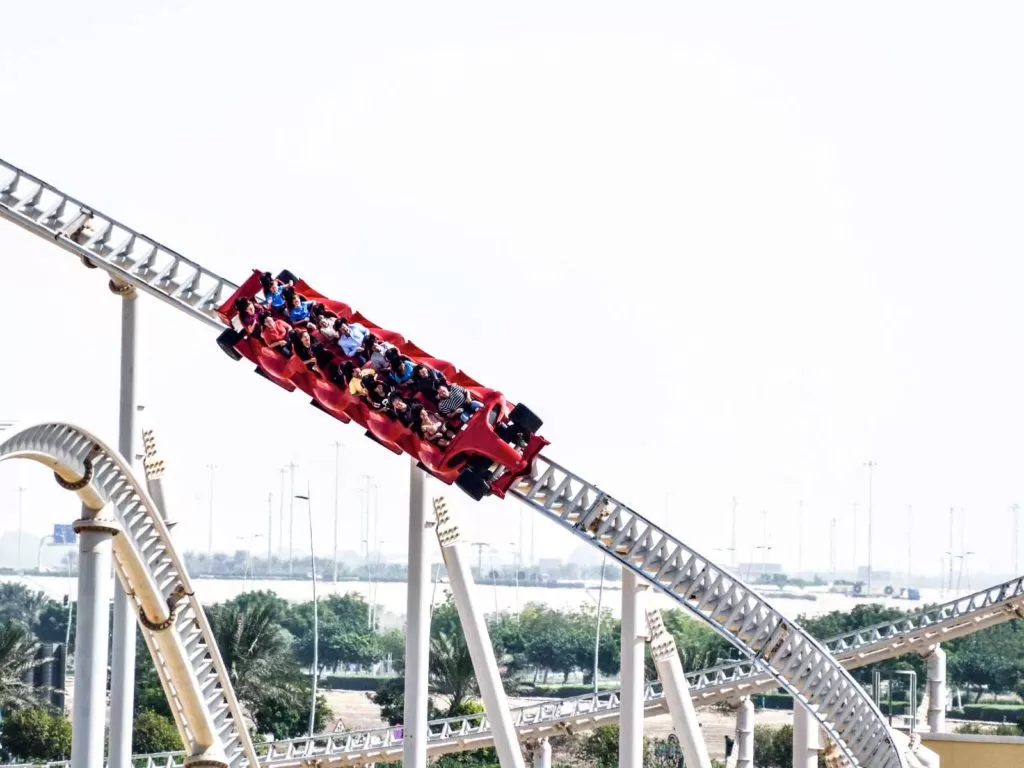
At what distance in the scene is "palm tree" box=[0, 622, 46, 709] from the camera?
54.7 meters

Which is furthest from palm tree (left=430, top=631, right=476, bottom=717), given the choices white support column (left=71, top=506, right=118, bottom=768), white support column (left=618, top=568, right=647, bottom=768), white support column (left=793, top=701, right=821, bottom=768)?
white support column (left=71, top=506, right=118, bottom=768)

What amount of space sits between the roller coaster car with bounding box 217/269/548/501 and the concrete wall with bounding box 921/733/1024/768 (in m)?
12.0

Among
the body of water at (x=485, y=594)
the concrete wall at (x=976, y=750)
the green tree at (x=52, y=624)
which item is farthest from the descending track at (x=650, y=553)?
the body of water at (x=485, y=594)

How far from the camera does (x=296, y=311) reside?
23703 millimetres

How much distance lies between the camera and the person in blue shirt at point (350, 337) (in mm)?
23625

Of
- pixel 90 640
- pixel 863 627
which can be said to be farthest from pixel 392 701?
pixel 90 640

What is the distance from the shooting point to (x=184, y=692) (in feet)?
70.0

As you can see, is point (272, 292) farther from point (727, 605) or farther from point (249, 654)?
point (249, 654)

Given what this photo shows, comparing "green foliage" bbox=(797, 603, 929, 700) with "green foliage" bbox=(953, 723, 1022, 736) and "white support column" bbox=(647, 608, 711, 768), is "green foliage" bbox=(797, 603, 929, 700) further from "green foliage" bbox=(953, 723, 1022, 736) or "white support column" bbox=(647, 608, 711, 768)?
"white support column" bbox=(647, 608, 711, 768)

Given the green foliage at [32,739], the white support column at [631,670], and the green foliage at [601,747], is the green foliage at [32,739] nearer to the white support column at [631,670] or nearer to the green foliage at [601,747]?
the green foliage at [601,747]

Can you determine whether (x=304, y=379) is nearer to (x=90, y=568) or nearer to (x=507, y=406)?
(x=507, y=406)

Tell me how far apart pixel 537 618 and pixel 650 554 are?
7635 centimetres

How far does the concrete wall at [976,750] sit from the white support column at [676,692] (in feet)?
24.1

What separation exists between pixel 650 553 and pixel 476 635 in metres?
2.83
